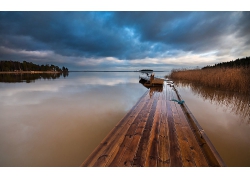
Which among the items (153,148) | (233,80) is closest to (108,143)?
(153,148)

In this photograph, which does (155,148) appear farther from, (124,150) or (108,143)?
(108,143)

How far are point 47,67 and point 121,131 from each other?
96633 millimetres

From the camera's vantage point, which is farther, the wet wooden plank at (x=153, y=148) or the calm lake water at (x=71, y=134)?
the calm lake water at (x=71, y=134)

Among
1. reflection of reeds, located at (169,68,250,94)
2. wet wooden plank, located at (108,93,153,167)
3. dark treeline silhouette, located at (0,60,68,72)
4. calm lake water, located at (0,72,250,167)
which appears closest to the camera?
wet wooden plank, located at (108,93,153,167)

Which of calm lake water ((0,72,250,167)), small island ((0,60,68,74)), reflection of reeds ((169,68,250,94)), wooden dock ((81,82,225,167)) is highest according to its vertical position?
small island ((0,60,68,74))

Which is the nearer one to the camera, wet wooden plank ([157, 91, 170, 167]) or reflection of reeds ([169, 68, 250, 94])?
wet wooden plank ([157, 91, 170, 167])

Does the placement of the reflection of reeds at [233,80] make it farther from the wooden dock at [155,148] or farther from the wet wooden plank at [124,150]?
the wet wooden plank at [124,150]

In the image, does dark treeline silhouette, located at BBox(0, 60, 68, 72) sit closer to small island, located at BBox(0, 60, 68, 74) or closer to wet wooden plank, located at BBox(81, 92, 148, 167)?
small island, located at BBox(0, 60, 68, 74)

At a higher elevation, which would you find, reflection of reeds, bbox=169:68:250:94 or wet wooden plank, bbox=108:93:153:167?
reflection of reeds, bbox=169:68:250:94

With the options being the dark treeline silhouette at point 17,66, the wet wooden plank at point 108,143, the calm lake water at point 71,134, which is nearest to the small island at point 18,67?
the dark treeline silhouette at point 17,66

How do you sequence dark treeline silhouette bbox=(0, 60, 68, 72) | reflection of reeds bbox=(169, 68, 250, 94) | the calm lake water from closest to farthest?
the calm lake water
reflection of reeds bbox=(169, 68, 250, 94)
dark treeline silhouette bbox=(0, 60, 68, 72)

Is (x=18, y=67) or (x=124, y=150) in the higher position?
(x=18, y=67)

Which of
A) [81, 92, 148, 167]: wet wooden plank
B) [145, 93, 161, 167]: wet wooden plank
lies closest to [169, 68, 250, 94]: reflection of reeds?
[145, 93, 161, 167]: wet wooden plank
